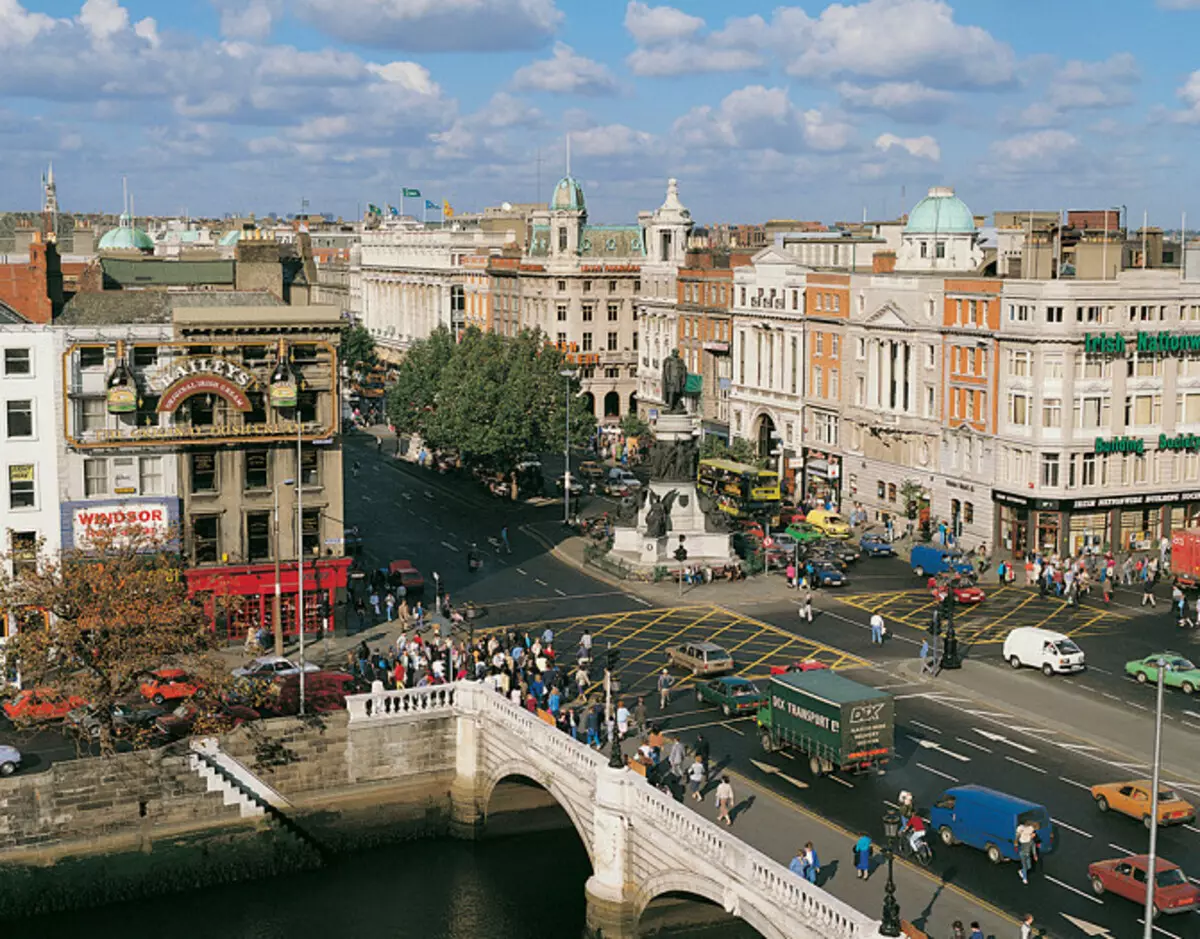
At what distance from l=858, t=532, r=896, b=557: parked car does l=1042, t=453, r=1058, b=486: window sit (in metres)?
10.1

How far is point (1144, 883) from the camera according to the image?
47094mm

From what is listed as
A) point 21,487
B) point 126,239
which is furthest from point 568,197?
point 21,487

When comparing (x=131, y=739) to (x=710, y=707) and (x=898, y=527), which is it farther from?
(x=898, y=527)

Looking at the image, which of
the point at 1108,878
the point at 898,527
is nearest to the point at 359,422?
the point at 898,527

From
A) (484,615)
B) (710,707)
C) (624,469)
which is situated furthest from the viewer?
(624,469)

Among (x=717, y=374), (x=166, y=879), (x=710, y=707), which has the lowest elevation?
(x=166, y=879)

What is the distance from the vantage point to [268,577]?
264 ft

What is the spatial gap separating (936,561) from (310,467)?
36786mm

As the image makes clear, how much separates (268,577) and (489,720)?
19.9 meters

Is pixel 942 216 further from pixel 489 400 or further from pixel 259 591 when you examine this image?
pixel 259 591

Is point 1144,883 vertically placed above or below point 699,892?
above

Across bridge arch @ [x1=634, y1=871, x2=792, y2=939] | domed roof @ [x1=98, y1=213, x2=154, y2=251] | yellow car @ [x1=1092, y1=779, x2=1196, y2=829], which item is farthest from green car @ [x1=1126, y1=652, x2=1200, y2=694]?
domed roof @ [x1=98, y1=213, x2=154, y2=251]

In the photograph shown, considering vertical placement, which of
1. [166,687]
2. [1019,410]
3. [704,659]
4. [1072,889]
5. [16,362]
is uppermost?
[16,362]

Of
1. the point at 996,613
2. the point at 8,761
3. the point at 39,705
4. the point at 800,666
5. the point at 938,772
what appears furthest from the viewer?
the point at 996,613
